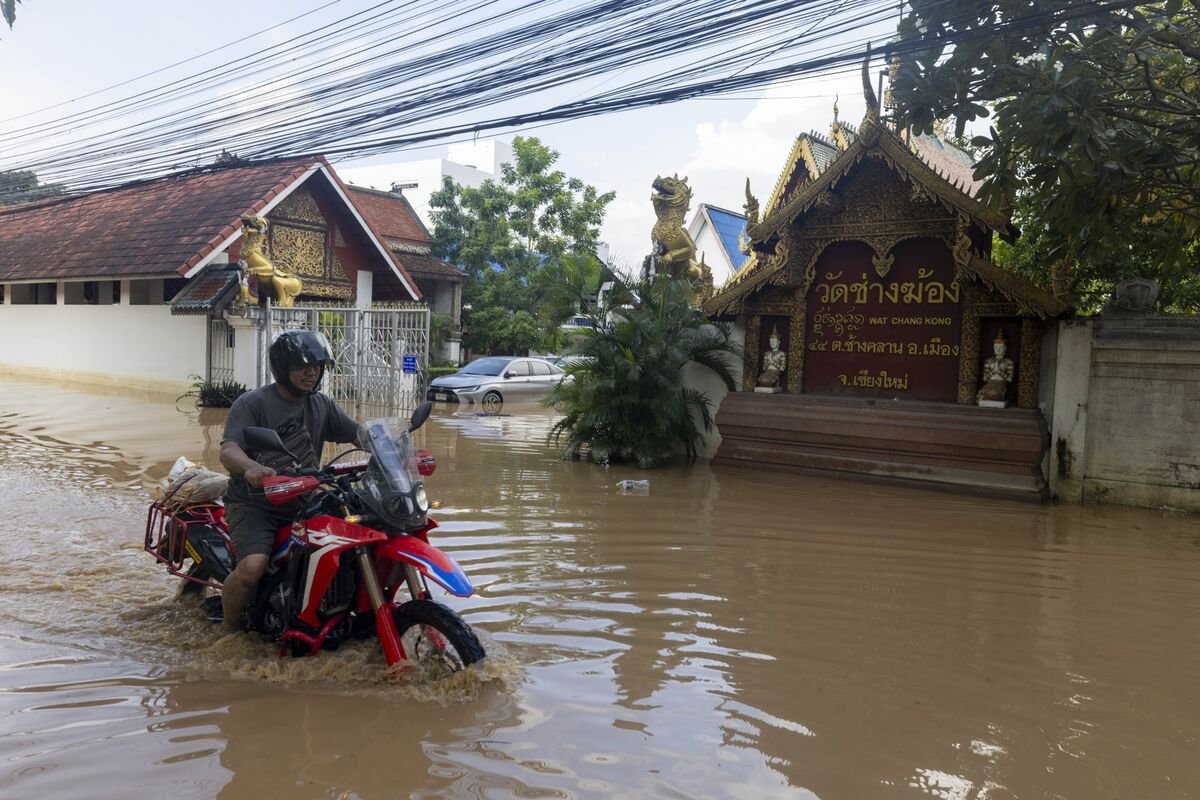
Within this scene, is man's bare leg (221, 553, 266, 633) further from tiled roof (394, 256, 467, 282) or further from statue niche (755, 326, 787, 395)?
tiled roof (394, 256, 467, 282)

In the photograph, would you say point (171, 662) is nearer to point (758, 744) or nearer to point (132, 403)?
point (758, 744)

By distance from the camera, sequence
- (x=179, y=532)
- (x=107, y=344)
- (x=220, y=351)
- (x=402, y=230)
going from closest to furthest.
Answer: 1. (x=179, y=532)
2. (x=220, y=351)
3. (x=107, y=344)
4. (x=402, y=230)

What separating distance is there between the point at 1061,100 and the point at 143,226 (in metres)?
20.6

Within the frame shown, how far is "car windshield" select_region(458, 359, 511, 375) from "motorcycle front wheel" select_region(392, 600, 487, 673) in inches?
640

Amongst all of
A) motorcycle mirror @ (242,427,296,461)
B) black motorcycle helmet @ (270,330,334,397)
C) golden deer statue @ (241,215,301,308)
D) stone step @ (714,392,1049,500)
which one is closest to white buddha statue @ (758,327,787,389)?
stone step @ (714,392,1049,500)

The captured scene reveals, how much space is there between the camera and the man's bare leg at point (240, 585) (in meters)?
4.07

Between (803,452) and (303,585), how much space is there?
26.0 feet

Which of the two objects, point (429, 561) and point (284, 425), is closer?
point (429, 561)

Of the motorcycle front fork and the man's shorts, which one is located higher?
the man's shorts

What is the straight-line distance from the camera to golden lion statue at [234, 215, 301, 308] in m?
17.2

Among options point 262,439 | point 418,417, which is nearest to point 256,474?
point 262,439

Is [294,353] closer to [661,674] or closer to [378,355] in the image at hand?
[661,674]

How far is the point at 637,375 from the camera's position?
1091 cm

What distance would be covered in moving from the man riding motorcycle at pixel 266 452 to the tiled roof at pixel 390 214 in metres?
24.6
